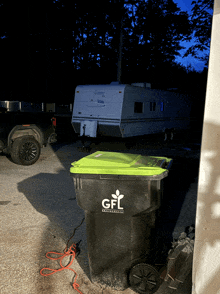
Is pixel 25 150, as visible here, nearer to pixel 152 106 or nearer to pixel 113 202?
pixel 113 202

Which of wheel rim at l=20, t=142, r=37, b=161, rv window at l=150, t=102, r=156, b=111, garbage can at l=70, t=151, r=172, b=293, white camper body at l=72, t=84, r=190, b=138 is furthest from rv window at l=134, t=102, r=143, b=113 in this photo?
garbage can at l=70, t=151, r=172, b=293

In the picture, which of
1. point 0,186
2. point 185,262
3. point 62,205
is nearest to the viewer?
point 185,262

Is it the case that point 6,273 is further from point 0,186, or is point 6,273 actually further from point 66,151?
point 66,151

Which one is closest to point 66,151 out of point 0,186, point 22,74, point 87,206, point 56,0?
point 0,186

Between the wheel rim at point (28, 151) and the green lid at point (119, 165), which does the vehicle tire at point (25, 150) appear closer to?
the wheel rim at point (28, 151)

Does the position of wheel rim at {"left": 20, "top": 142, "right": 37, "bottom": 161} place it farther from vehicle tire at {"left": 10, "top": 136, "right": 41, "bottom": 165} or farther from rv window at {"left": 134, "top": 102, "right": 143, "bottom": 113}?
rv window at {"left": 134, "top": 102, "right": 143, "bottom": 113}

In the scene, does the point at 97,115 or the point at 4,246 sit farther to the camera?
the point at 97,115

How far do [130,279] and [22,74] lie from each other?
22.1m

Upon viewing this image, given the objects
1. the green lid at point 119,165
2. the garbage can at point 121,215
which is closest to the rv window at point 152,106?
the green lid at point 119,165

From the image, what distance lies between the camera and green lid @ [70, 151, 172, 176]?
2.66 metres

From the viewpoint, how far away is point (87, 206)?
2.77m

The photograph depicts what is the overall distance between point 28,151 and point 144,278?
659 cm

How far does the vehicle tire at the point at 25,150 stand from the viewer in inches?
331

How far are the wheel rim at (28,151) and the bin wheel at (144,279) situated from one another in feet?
21.2
